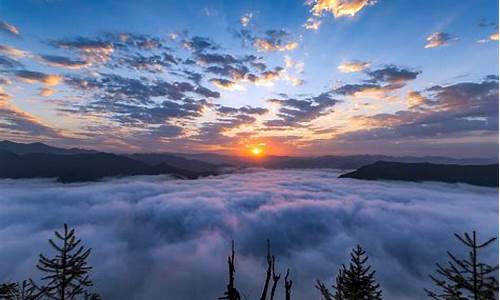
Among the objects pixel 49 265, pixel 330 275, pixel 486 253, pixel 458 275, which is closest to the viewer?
pixel 458 275

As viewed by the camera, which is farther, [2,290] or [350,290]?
[350,290]

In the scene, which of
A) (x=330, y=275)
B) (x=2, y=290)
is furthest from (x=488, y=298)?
(x=330, y=275)

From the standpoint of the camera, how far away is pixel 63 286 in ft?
43.0

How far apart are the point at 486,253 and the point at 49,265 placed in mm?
235291

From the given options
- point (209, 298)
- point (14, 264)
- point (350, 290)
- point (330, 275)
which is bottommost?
point (209, 298)

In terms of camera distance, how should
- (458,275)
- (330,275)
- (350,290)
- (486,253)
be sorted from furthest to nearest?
(330,275)
(486,253)
(350,290)
(458,275)

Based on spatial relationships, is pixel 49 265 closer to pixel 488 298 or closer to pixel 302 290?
pixel 488 298

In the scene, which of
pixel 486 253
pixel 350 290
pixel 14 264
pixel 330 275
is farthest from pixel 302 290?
pixel 350 290

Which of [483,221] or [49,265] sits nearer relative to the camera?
[49,265]

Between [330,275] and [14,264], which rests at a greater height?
[14,264]

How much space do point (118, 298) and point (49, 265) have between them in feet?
718

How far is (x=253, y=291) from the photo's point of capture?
196 m

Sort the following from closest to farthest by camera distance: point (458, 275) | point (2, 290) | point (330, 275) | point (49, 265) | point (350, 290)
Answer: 1. point (458, 275)
2. point (49, 265)
3. point (2, 290)
4. point (350, 290)
5. point (330, 275)

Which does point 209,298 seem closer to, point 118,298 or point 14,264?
point 118,298
